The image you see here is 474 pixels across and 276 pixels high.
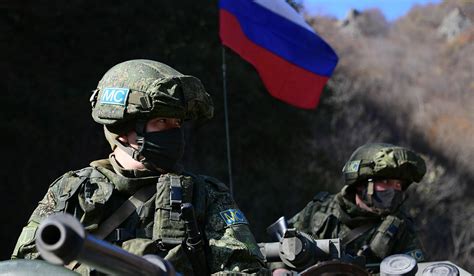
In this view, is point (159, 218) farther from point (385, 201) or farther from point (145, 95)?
point (385, 201)

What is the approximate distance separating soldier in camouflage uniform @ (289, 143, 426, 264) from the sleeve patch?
3.45 meters

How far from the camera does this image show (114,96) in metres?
4.89

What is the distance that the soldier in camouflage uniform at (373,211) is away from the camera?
26.8ft

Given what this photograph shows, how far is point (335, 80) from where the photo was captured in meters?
26.5

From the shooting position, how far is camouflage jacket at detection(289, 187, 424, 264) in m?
8.11

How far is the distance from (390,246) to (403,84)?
26584 mm

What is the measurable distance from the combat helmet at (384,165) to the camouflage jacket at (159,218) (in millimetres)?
3680

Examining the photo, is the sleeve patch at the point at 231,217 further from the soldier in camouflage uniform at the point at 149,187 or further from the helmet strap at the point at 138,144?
the helmet strap at the point at 138,144

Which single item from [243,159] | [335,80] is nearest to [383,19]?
[335,80]

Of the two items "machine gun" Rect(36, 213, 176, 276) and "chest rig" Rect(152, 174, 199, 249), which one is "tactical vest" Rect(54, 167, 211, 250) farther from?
"machine gun" Rect(36, 213, 176, 276)

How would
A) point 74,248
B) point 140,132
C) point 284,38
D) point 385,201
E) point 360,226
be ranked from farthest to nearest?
point 284,38 < point 360,226 < point 385,201 < point 140,132 < point 74,248

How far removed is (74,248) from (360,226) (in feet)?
19.9

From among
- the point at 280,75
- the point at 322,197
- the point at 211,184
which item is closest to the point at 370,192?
the point at 322,197

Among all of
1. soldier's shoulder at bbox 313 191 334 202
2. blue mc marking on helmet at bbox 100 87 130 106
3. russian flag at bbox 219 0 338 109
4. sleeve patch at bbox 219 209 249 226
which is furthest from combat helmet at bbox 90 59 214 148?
russian flag at bbox 219 0 338 109
